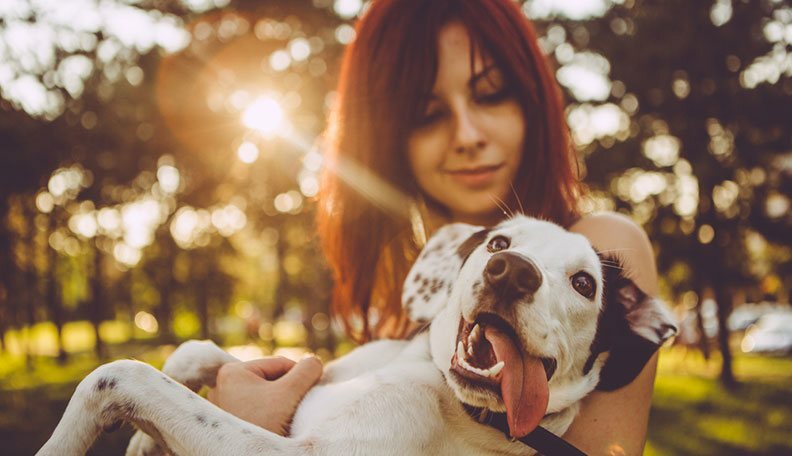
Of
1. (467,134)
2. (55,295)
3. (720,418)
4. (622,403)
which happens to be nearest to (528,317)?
(622,403)

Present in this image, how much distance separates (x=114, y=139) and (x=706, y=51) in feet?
46.6

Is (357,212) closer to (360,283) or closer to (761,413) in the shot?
(360,283)

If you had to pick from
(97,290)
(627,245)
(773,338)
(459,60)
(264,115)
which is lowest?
(773,338)

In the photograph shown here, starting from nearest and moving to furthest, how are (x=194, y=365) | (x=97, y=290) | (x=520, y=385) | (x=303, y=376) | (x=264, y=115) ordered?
(x=520, y=385), (x=303, y=376), (x=194, y=365), (x=264, y=115), (x=97, y=290)

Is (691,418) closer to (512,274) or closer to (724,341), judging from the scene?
(724,341)

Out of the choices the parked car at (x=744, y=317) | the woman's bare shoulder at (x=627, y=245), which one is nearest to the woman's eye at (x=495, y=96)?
the woman's bare shoulder at (x=627, y=245)

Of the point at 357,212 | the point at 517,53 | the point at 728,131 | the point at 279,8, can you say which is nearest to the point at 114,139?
the point at 279,8

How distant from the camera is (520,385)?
7.43 ft

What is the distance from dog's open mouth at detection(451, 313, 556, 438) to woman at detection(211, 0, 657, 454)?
0.40 m

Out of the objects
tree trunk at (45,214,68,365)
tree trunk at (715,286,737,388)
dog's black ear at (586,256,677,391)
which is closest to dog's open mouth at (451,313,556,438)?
dog's black ear at (586,256,677,391)

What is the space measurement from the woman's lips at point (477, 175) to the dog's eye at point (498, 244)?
0.56 metres

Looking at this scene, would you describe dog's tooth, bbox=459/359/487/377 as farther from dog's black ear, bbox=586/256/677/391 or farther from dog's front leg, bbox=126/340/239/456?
dog's front leg, bbox=126/340/239/456

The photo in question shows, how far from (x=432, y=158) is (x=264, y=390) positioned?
1509 mm

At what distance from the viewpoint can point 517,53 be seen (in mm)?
3322
